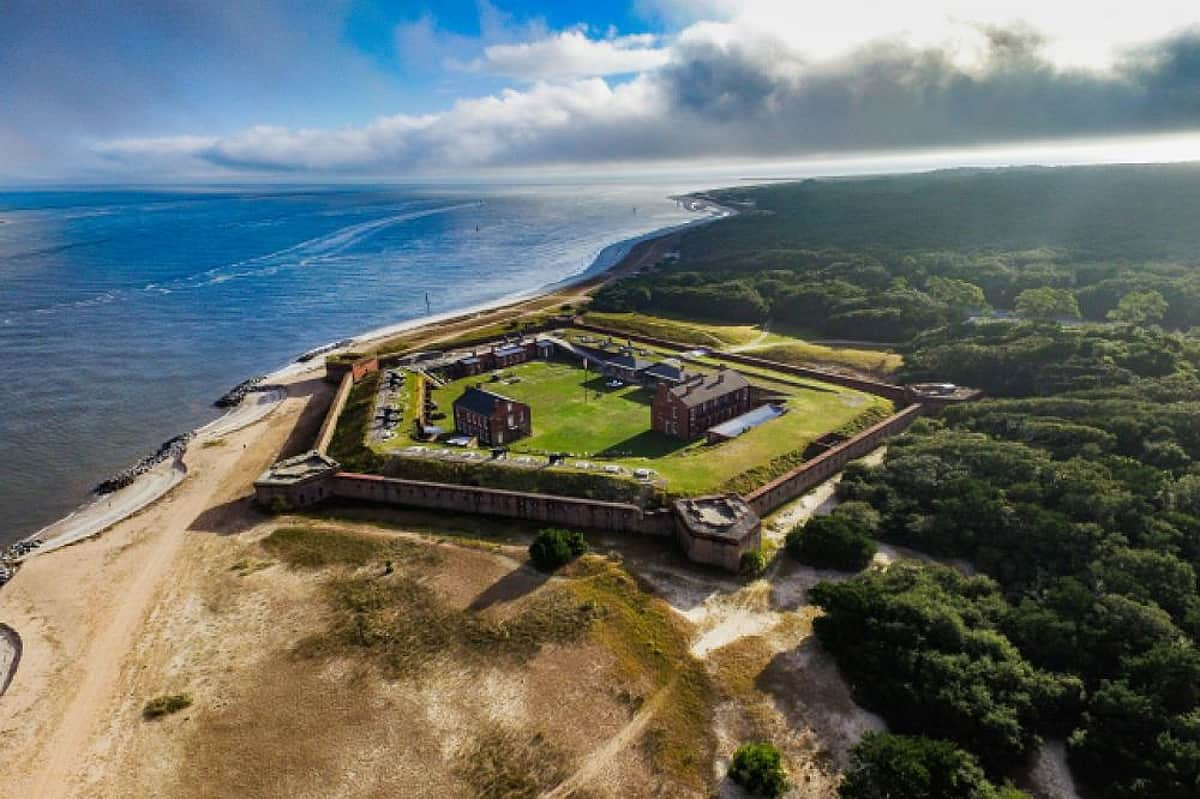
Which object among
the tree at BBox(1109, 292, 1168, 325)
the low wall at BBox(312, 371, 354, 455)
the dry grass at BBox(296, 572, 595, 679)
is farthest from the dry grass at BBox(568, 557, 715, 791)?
the tree at BBox(1109, 292, 1168, 325)

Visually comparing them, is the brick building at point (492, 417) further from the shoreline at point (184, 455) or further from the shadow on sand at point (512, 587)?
the shoreline at point (184, 455)

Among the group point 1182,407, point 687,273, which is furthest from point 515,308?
point 1182,407

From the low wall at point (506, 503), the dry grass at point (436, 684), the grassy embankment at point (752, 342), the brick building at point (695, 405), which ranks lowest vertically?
the grassy embankment at point (752, 342)

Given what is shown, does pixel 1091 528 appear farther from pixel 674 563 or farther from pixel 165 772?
pixel 165 772

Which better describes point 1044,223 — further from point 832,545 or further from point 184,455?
point 184,455

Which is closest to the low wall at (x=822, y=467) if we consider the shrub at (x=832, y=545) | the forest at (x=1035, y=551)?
the forest at (x=1035, y=551)

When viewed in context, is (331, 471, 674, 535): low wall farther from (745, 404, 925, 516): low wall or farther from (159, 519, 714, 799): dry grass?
(745, 404, 925, 516): low wall
